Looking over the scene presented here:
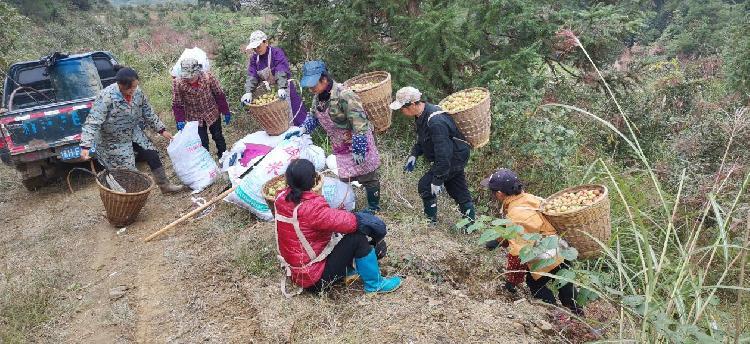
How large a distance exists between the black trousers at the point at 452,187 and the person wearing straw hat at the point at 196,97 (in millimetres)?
2858

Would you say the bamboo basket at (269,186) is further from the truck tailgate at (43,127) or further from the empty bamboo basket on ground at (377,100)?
the truck tailgate at (43,127)

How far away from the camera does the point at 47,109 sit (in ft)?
22.7

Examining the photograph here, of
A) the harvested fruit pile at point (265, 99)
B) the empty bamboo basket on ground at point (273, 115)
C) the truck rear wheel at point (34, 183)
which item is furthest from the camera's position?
the truck rear wheel at point (34, 183)

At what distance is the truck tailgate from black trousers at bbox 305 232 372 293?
465cm

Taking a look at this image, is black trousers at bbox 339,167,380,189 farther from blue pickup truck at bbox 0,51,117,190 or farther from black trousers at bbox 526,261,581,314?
blue pickup truck at bbox 0,51,117,190

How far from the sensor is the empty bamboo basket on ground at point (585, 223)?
390cm

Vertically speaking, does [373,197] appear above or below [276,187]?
below

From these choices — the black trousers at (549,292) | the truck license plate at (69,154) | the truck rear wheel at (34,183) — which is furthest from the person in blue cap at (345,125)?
the truck rear wheel at (34,183)

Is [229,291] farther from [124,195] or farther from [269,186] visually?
[124,195]

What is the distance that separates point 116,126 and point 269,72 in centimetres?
186

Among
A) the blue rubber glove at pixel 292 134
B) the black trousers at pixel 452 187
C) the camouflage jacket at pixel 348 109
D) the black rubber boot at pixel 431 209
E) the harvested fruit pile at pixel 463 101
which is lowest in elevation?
the black rubber boot at pixel 431 209

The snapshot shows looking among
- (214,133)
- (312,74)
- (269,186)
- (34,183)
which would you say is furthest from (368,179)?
(34,183)

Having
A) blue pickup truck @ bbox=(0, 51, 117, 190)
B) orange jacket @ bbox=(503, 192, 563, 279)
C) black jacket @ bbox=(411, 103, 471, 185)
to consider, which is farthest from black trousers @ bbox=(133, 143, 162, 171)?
orange jacket @ bbox=(503, 192, 563, 279)

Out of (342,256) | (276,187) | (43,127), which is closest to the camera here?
(342,256)
